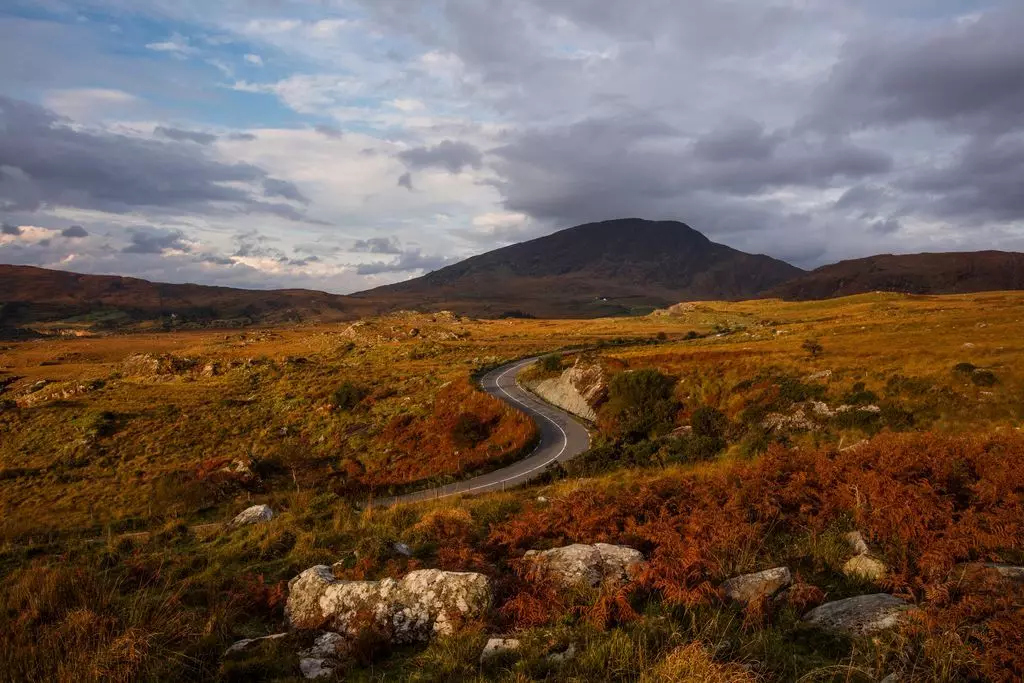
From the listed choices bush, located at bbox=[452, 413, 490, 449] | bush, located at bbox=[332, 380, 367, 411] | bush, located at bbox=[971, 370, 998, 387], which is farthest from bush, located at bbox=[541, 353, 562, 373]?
bush, located at bbox=[971, 370, 998, 387]

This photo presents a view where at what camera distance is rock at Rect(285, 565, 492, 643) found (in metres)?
7.61

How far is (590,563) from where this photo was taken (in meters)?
8.86

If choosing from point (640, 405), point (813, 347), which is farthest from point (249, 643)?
point (813, 347)

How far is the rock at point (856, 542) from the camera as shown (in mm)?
8859

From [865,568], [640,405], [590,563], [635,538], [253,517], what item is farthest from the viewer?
[640,405]

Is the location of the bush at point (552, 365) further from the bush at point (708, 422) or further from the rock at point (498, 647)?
the rock at point (498, 647)

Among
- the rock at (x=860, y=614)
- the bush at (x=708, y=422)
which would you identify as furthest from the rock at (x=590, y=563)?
the bush at (x=708, y=422)

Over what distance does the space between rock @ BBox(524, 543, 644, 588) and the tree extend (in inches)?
1425

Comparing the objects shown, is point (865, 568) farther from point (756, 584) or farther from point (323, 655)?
point (323, 655)

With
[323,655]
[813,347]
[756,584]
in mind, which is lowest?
[323,655]

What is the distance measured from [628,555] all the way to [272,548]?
8.27 meters

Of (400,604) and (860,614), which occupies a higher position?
(860,614)

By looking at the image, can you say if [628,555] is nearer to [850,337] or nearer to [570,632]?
[570,632]

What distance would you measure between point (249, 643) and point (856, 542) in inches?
397
